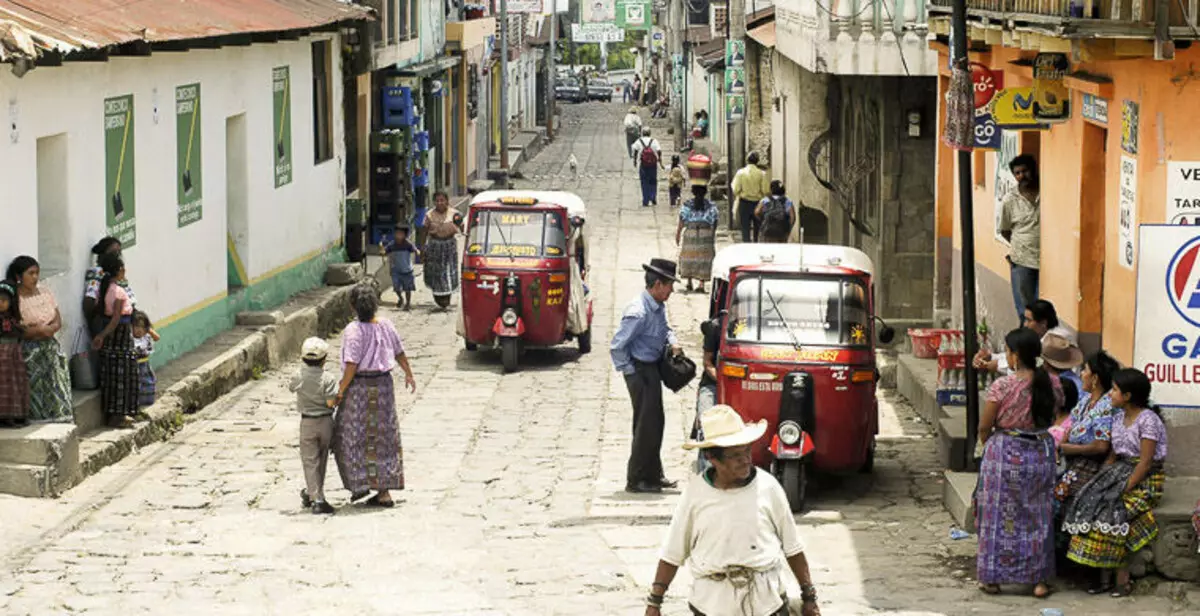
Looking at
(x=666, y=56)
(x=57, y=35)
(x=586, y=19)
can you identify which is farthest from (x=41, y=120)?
(x=666, y=56)

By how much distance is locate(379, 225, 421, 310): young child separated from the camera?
85.7 feet

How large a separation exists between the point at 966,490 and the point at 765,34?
62.8ft

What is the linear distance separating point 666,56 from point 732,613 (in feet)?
243

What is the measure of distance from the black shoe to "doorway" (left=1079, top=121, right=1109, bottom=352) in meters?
3.19

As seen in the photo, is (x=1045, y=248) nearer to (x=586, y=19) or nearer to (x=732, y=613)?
(x=732, y=613)

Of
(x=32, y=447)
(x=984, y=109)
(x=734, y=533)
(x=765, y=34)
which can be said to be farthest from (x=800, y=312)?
(x=765, y=34)

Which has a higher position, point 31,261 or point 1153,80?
point 1153,80

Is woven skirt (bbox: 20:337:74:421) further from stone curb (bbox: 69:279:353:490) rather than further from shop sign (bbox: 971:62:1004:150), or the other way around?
shop sign (bbox: 971:62:1004:150)

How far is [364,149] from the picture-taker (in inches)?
1243

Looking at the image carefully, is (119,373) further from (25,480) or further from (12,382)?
(25,480)

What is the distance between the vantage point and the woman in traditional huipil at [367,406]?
44.6ft

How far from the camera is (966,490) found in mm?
13078

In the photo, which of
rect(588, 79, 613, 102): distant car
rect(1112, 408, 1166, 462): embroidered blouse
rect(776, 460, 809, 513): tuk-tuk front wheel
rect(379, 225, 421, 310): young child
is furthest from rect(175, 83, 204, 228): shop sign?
rect(588, 79, 613, 102): distant car

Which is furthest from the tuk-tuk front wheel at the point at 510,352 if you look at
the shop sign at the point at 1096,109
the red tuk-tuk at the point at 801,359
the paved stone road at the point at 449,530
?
the shop sign at the point at 1096,109
